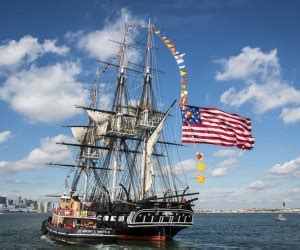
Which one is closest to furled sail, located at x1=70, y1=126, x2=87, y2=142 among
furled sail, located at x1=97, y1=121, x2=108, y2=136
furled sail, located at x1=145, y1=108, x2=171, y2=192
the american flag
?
furled sail, located at x1=97, y1=121, x2=108, y2=136

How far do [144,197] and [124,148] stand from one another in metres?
17.2

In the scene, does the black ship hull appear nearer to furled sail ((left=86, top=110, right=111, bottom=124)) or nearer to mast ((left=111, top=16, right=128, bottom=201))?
mast ((left=111, top=16, right=128, bottom=201))

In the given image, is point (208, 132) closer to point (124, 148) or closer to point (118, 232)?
point (118, 232)

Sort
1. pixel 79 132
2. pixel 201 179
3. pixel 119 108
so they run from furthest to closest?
1. pixel 79 132
2. pixel 119 108
3. pixel 201 179

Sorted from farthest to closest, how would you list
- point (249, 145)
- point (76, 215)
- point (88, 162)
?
point (88, 162) < point (76, 215) < point (249, 145)

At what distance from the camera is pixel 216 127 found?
4575 cm

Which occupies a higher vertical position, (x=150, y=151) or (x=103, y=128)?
(x=103, y=128)

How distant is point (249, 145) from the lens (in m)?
45.5

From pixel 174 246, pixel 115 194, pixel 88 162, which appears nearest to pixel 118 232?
pixel 174 246

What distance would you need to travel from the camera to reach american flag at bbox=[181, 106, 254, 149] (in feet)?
149

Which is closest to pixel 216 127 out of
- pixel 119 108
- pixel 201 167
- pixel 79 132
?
pixel 201 167

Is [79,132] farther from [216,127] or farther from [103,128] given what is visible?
[216,127]

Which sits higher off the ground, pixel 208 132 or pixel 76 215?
pixel 208 132

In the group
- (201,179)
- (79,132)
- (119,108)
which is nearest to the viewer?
(201,179)
